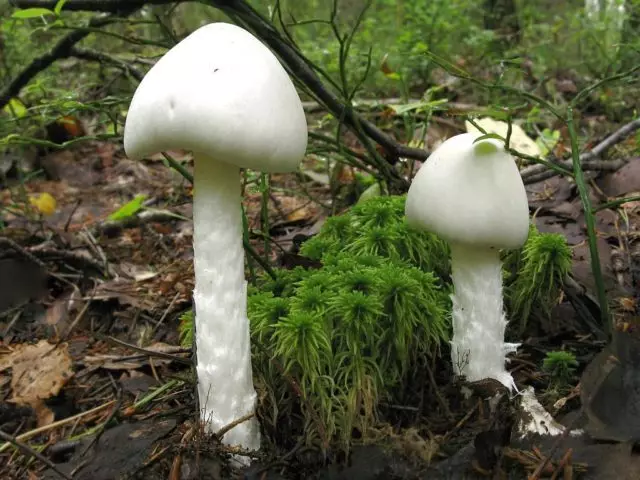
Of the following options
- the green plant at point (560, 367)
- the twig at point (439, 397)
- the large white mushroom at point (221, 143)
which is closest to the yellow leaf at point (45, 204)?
the large white mushroom at point (221, 143)

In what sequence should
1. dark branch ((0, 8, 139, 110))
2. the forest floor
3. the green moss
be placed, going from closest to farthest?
the forest floor
the green moss
dark branch ((0, 8, 139, 110))

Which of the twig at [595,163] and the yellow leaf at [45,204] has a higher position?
the twig at [595,163]

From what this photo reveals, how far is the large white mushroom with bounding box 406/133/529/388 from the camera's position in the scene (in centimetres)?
187

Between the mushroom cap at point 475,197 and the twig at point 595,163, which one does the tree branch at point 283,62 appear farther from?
the mushroom cap at point 475,197

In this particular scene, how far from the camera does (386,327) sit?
215 cm

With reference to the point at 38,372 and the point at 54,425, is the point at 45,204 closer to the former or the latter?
the point at 38,372

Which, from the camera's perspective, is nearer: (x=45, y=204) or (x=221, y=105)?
(x=221, y=105)

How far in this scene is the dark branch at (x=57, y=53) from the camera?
2926mm

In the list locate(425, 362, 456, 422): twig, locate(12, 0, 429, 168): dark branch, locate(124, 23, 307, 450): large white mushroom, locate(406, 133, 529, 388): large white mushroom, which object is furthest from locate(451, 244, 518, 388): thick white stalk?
locate(12, 0, 429, 168): dark branch

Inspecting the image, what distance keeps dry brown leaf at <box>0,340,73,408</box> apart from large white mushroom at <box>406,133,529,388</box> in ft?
5.93

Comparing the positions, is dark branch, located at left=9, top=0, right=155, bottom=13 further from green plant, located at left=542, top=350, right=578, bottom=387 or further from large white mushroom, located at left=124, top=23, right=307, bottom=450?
green plant, located at left=542, top=350, right=578, bottom=387

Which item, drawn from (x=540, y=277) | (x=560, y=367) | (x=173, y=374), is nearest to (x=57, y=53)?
(x=173, y=374)

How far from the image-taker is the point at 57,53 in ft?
10.2

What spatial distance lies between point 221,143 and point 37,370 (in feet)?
5.94
